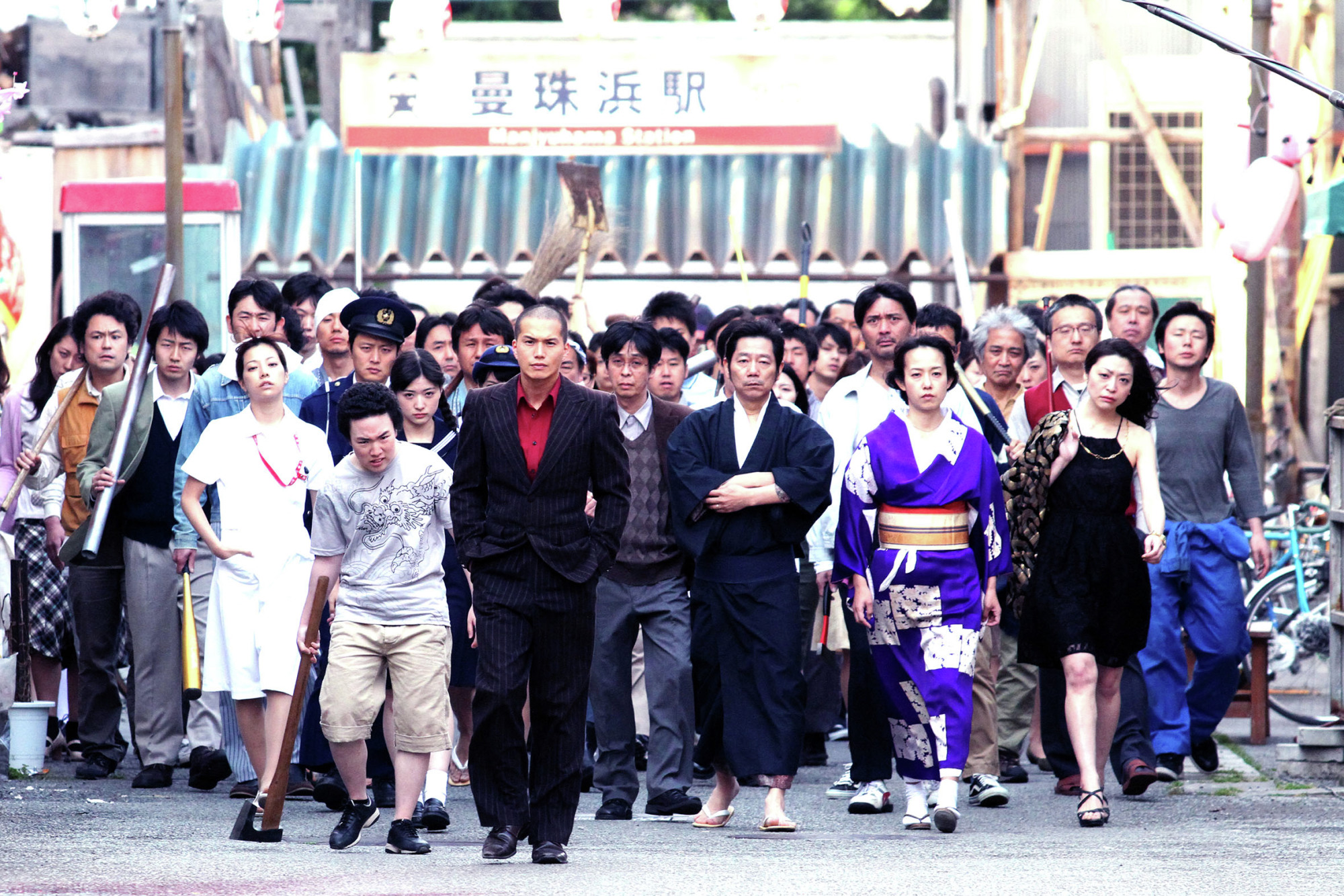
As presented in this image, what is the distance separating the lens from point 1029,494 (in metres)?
8.09

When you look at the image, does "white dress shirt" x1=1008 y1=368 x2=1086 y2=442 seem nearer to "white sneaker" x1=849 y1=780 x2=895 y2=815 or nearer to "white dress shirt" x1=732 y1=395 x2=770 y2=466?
"white dress shirt" x1=732 y1=395 x2=770 y2=466

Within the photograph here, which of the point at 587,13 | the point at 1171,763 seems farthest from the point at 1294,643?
the point at 587,13

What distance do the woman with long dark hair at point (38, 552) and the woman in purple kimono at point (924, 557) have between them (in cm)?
396

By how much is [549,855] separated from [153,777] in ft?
8.86

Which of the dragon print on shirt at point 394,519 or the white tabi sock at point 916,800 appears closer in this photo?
the dragon print on shirt at point 394,519

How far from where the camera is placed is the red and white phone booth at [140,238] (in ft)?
48.4

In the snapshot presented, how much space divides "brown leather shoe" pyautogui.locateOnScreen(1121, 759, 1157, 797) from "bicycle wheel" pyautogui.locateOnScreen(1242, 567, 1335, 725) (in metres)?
2.96

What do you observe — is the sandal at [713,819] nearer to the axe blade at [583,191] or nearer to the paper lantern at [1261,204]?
the axe blade at [583,191]

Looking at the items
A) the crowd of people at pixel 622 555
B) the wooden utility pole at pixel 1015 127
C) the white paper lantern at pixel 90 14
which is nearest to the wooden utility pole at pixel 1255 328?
the crowd of people at pixel 622 555

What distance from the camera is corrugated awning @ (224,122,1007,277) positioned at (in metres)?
17.4

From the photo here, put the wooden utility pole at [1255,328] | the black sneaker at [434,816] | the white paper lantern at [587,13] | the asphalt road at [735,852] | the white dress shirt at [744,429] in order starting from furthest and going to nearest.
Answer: the white paper lantern at [587,13], the wooden utility pole at [1255,328], the white dress shirt at [744,429], the black sneaker at [434,816], the asphalt road at [735,852]

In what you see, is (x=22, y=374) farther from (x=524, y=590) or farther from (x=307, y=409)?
(x=524, y=590)

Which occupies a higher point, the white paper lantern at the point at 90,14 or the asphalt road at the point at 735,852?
the white paper lantern at the point at 90,14

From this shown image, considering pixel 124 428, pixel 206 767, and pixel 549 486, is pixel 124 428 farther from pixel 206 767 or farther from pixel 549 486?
pixel 549 486
